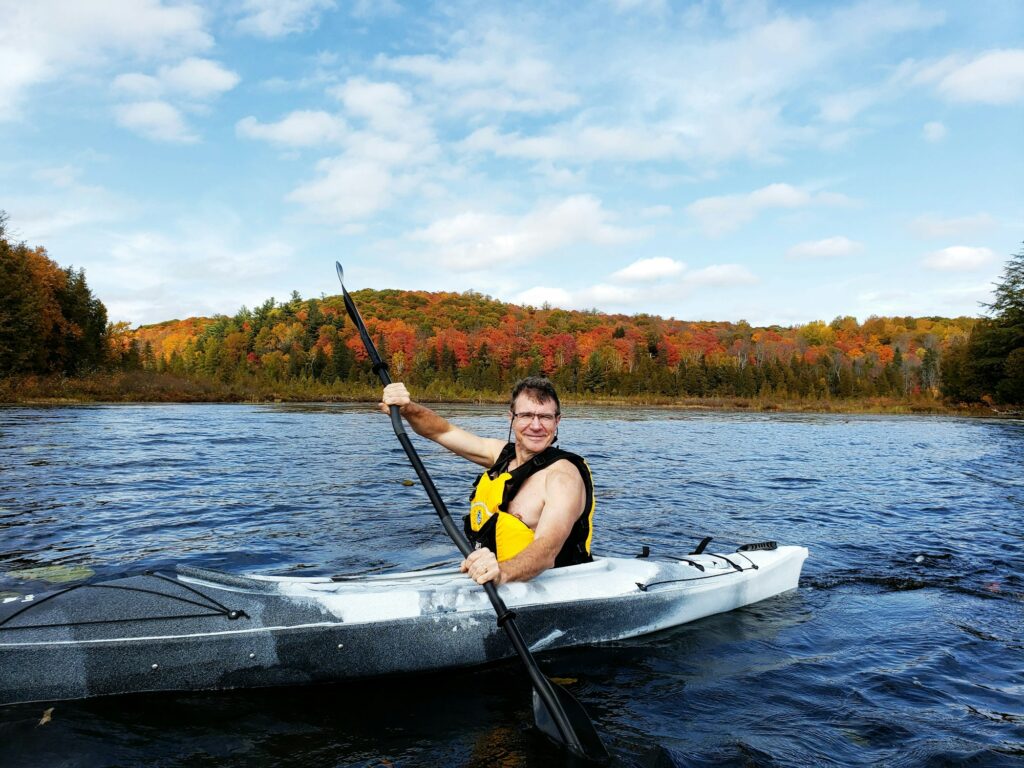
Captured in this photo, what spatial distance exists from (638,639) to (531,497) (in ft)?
4.22

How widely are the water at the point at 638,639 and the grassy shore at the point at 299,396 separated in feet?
79.3

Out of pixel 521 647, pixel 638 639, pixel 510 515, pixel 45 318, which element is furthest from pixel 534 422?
pixel 45 318

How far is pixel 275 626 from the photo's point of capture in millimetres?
3410

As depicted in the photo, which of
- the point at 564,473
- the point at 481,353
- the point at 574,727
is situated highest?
the point at 481,353

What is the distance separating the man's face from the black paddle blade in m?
1.46

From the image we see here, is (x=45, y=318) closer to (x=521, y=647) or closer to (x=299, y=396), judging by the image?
(x=299, y=396)

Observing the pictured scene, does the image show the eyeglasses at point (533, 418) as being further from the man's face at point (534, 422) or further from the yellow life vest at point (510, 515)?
the yellow life vest at point (510, 515)

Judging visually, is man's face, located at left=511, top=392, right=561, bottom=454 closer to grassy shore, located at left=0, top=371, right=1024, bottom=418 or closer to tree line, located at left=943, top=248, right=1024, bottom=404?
grassy shore, located at left=0, top=371, right=1024, bottom=418

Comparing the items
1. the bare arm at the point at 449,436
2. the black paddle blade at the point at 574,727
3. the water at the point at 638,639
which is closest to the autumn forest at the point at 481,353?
the water at the point at 638,639

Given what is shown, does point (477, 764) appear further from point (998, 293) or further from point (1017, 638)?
point (998, 293)

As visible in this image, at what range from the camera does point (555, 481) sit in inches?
155

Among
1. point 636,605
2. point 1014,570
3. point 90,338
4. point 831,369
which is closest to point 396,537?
point 636,605

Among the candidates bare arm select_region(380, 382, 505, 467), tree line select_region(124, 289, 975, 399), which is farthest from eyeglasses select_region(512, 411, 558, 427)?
tree line select_region(124, 289, 975, 399)

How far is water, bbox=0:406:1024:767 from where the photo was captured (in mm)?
3123
